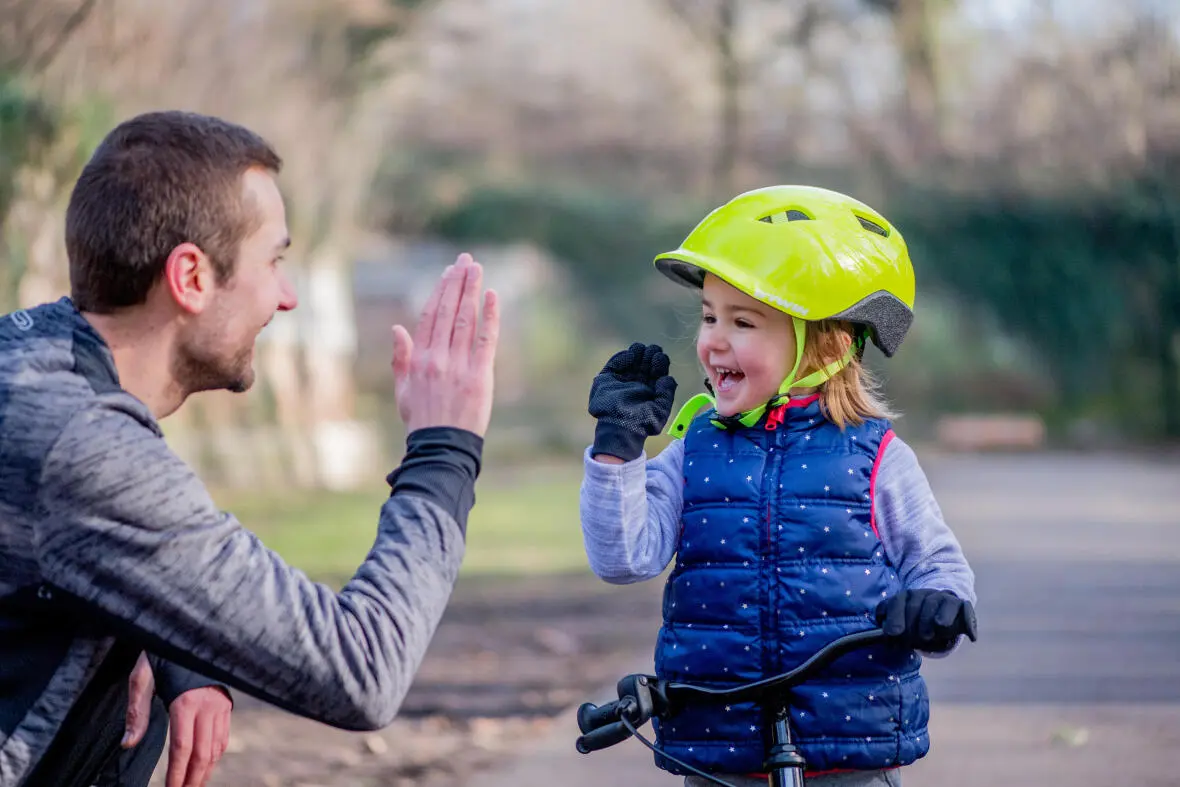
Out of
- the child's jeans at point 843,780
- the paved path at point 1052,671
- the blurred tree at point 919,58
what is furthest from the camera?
the blurred tree at point 919,58

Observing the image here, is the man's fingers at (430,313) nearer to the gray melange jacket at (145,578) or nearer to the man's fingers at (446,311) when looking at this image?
the man's fingers at (446,311)

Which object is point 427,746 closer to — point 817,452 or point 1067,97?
point 817,452

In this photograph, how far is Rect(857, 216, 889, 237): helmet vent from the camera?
129 inches

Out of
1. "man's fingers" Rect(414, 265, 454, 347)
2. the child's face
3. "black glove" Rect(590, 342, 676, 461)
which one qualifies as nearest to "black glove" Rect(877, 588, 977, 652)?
"black glove" Rect(590, 342, 676, 461)

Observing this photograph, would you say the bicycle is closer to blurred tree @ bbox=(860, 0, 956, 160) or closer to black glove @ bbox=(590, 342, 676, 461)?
black glove @ bbox=(590, 342, 676, 461)

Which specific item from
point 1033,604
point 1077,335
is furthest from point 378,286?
point 1033,604

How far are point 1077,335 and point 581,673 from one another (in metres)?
18.6

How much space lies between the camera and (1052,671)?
756cm

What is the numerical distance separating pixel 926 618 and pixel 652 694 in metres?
0.55

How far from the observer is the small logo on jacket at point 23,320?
8.56 feet

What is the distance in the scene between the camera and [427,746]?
247 inches

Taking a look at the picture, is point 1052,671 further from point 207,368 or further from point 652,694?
point 207,368

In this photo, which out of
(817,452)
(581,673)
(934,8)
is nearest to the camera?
(817,452)

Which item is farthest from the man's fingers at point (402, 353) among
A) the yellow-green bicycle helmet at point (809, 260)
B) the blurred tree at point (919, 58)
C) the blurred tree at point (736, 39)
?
the blurred tree at point (736, 39)
